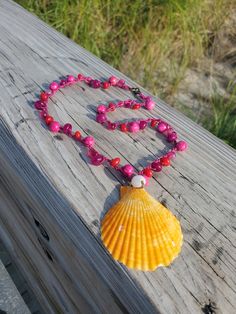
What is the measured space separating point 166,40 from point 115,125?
206cm

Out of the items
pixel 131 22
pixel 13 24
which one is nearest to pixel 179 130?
pixel 13 24

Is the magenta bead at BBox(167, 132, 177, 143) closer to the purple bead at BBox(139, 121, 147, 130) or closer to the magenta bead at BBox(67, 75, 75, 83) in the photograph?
the purple bead at BBox(139, 121, 147, 130)

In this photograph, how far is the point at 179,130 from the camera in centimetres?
120

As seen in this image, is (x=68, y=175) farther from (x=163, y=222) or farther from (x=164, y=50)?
(x=164, y=50)

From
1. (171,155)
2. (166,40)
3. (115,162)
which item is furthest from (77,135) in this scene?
(166,40)

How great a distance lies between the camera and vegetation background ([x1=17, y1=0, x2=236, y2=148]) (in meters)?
2.78

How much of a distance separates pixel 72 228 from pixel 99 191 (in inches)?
4.2

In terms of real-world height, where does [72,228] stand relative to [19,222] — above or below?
above

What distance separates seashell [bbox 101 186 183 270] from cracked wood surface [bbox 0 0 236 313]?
0.02 meters

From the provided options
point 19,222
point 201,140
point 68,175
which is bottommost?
point 19,222

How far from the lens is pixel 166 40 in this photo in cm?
303

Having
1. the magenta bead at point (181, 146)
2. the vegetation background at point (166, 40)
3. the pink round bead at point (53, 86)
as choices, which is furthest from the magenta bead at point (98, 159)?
the vegetation background at point (166, 40)

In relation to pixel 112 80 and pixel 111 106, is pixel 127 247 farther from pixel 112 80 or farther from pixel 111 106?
pixel 112 80

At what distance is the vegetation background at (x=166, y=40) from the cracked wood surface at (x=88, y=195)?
1344 mm
